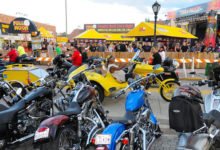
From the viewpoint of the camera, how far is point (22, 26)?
19391mm

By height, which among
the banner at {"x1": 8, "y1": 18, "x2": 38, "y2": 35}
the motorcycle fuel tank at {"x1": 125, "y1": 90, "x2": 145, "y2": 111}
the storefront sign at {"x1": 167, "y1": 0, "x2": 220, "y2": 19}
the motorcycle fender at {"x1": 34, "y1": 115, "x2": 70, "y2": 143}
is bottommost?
the motorcycle fender at {"x1": 34, "y1": 115, "x2": 70, "y2": 143}

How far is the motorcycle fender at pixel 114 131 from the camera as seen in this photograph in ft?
9.33

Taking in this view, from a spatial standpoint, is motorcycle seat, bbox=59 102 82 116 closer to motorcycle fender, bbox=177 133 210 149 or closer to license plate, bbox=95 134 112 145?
license plate, bbox=95 134 112 145

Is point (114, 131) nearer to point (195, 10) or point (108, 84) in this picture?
point (108, 84)

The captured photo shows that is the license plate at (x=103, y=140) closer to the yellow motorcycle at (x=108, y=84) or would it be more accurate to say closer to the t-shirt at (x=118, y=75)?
the yellow motorcycle at (x=108, y=84)

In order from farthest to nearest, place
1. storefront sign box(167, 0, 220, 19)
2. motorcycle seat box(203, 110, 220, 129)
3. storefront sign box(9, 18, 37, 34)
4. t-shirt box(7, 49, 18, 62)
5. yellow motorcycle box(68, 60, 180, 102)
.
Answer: storefront sign box(167, 0, 220, 19) < storefront sign box(9, 18, 37, 34) < t-shirt box(7, 49, 18, 62) < yellow motorcycle box(68, 60, 180, 102) < motorcycle seat box(203, 110, 220, 129)

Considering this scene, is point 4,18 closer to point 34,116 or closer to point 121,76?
point 121,76

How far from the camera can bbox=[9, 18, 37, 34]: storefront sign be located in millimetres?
19062

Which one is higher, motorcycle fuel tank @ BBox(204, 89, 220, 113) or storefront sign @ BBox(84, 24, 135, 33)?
storefront sign @ BBox(84, 24, 135, 33)

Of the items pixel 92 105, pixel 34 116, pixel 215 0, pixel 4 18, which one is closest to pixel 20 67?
pixel 34 116

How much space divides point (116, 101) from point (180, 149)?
16.9 ft

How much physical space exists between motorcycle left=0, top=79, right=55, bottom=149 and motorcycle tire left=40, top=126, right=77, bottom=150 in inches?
31.6

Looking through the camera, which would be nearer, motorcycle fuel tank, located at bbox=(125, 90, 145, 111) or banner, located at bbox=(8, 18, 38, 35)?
motorcycle fuel tank, located at bbox=(125, 90, 145, 111)

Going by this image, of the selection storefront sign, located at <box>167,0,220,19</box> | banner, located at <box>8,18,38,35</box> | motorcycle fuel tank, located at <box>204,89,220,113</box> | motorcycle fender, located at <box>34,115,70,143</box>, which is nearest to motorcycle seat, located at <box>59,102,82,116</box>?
motorcycle fender, located at <box>34,115,70,143</box>
